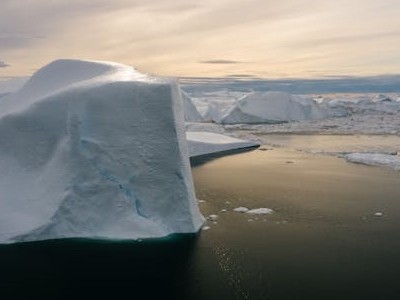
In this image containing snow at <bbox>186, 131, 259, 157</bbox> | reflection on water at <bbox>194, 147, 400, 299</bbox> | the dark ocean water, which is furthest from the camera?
snow at <bbox>186, 131, 259, 157</bbox>

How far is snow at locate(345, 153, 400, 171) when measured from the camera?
58.9ft

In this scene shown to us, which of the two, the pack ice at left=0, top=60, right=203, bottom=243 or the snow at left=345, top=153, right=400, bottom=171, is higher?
the pack ice at left=0, top=60, right=203, bottom=243

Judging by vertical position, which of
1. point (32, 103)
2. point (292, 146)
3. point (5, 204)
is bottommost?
point (292, 146)

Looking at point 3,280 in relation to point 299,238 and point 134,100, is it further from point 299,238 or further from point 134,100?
point 299,238

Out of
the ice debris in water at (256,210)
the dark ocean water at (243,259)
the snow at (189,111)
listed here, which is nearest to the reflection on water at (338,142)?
the snow at (189,111)

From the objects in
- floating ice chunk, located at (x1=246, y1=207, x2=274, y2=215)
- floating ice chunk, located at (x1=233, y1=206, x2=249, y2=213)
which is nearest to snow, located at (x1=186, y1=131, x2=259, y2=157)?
floating ice chunk, located at (x1=233, y1=206, x2=249, y2=213)

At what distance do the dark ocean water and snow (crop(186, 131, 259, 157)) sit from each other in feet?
31.2

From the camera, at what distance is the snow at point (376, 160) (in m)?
18.0

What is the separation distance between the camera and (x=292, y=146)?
82.7 ft

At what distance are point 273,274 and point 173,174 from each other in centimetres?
319

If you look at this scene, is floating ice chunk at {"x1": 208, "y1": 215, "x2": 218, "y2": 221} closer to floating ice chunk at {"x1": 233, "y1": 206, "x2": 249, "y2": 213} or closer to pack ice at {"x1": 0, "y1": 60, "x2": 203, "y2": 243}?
pack ice at {"x1": 0, "y1": 60, "x2": 203, "y2": 243}

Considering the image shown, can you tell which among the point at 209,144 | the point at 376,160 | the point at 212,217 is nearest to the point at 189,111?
the point at 209,144

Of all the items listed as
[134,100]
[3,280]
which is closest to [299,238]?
[134,100]

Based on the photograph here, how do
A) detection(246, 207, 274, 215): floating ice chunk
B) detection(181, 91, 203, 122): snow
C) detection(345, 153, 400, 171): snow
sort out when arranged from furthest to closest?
detection(181, 91, 203, 122): snow < detection(345, 153, 400, 171): snow < detection(246, 207, 274, 215): floating ice chunk
